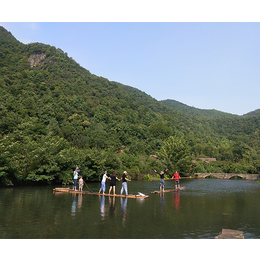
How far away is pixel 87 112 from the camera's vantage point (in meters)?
91.4

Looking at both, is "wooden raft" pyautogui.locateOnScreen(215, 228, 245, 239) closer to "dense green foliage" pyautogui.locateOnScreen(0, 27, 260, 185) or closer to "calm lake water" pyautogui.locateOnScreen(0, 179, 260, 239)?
"calm lake water" pyautogui.locateOnScreen(0, 179, 260, 239)

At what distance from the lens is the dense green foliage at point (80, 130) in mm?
28594

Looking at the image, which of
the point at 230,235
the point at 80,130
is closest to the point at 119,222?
the point at 230,235

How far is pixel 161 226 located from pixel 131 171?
1584 inches

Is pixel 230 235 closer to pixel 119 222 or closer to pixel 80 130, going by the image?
pixel 119 222

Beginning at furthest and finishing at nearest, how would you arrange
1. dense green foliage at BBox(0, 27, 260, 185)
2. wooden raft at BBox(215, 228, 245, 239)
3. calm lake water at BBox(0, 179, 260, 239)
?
1. dense green foliage at BBox(0, 27, 260, 185)
2. calm lake water at BBox(0, 179, 260, 239)
3. wooden raft at BBox(215, 228, 245, 239)

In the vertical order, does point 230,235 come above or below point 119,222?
above

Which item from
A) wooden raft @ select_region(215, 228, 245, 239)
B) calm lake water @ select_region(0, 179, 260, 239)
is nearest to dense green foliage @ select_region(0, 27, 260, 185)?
calm lake water @ select_region(0, 179, 260, 239)

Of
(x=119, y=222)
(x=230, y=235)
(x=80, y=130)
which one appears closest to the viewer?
(x=230, y=235)

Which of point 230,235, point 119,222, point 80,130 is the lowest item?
point 119,222

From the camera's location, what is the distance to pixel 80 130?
75.9 meters

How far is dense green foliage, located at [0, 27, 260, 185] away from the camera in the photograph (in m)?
28.6

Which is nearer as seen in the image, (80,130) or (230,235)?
(230,235)
